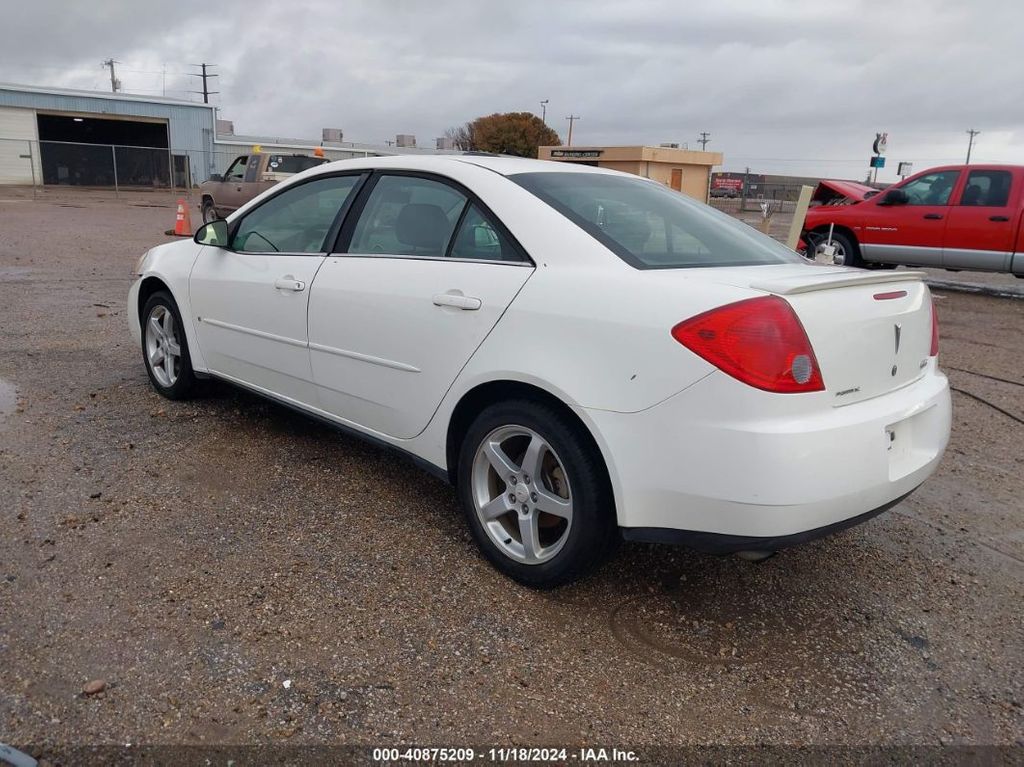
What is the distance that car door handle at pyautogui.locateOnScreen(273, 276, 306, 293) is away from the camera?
12.9 feet

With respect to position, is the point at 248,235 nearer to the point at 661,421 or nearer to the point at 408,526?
the point at 408,526

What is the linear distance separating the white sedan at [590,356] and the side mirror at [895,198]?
9.44 meters

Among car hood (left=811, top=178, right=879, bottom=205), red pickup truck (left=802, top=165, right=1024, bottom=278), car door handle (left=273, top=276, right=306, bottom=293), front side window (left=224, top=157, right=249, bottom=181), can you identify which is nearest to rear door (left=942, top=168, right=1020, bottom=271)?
red pickup truck (left=802, top=165, right=1024, bottom=278)

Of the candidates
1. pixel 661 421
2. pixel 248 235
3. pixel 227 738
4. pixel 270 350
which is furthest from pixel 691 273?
pixel 248 235

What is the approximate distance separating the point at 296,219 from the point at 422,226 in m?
1.05

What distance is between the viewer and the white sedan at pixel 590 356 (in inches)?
98.6

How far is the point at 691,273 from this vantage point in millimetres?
2834

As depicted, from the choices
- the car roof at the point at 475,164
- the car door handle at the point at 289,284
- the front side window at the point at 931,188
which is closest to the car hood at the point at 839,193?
the front side window at the point at 931,188

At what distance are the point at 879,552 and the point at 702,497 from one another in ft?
4.88

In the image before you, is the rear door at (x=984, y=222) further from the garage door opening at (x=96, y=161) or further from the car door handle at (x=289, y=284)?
the garage door opening at (x=96, y=161)

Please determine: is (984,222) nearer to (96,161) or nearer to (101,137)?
(96,161)

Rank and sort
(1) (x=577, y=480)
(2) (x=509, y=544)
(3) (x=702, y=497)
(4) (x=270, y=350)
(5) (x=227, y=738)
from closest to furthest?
(5) (x=227, y=738) → (3) (x=702, y=497) → (1) (x=577, y=480) → (2) (x=509, y=544) → (4) (x=270, y=350)

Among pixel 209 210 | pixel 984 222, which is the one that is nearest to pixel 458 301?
pixel 984 222

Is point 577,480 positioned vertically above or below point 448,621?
above
